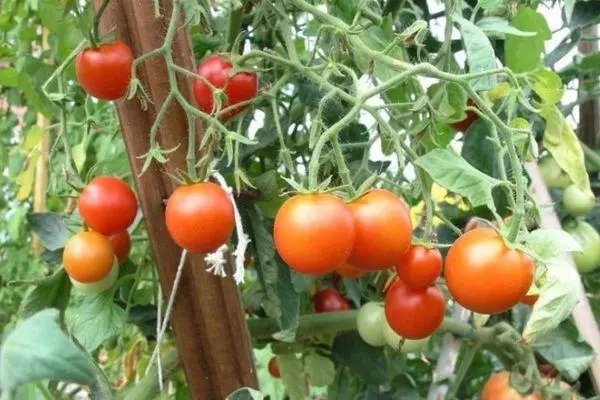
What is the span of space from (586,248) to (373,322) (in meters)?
0.36

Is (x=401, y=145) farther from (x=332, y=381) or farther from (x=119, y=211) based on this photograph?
(x=332, y=381)

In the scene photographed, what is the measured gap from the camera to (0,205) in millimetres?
1602

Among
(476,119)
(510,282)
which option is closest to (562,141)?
(476,119)

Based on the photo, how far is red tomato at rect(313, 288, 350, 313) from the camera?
3.19 feet

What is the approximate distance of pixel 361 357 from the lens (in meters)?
1.02

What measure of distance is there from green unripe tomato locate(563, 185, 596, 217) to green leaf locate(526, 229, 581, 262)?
0.45 meters

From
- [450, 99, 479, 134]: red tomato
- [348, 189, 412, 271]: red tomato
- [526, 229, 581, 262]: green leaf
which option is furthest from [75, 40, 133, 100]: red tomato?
[450, 99, 479, 134]: red tomato

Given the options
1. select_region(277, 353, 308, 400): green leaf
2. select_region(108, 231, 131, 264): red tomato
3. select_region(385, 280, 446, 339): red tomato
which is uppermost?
select_region(108, 231, 131, 264): red tomato

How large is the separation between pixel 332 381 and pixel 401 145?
0.53 m

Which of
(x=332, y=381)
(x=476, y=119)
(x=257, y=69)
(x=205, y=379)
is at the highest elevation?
(x=257, y=69)

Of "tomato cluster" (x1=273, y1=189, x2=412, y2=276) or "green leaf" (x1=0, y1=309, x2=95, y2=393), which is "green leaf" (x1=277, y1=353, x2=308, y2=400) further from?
"green leaf" (x1=0, y1=309, x2=95, y2=393)

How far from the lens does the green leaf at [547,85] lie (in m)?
0.71

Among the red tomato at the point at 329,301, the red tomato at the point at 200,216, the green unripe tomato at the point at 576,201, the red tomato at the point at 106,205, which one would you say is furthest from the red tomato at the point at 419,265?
the green unripe tomato at the point at 576,201

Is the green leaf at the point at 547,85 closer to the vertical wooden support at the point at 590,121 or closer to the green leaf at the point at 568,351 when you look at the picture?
the green leaf at the point at 568,351
